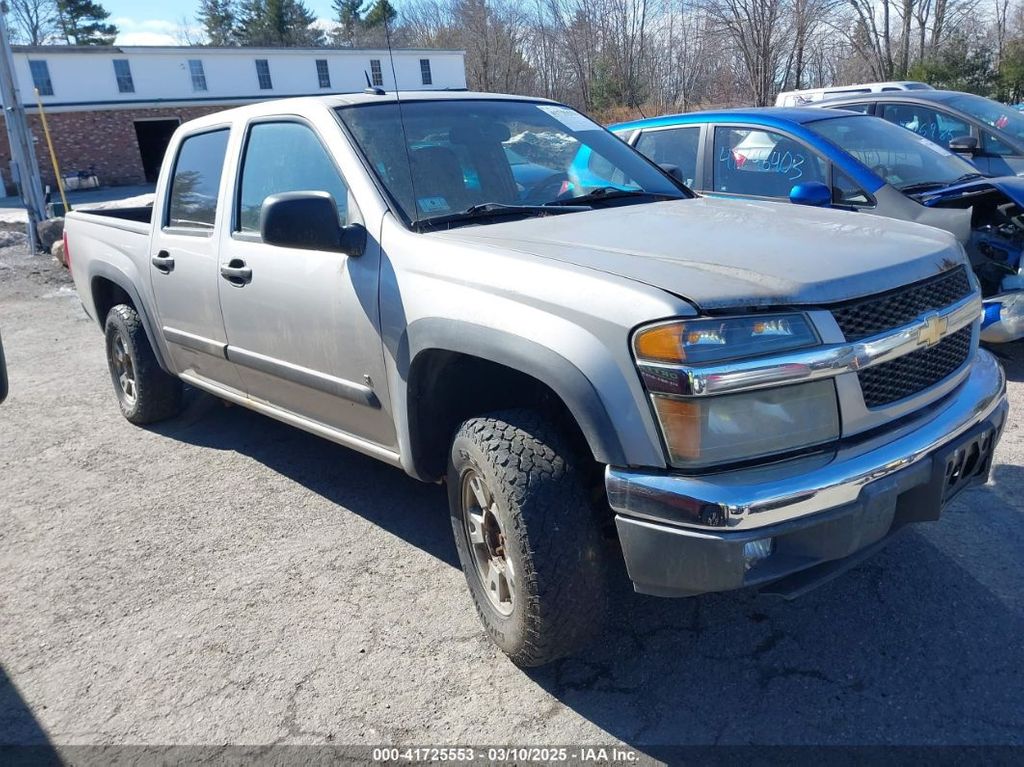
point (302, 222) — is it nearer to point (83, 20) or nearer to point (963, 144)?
point (963, 144)

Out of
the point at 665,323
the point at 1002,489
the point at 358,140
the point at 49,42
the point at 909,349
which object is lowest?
the point at 1002,489

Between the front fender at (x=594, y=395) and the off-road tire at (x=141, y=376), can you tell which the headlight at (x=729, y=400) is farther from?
the off-road tire at (x=141, y=376)

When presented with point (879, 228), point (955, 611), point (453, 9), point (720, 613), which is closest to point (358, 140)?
point (879, 228)

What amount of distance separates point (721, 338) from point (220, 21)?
63.0 m

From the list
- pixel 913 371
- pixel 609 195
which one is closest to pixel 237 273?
pixel 609 195

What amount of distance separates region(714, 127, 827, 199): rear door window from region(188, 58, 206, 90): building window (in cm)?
3863

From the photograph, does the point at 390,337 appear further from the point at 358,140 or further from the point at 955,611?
the point at 955,611

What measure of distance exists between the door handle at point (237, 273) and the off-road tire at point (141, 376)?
4.90 feet

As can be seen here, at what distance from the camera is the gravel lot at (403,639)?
8.47 feet

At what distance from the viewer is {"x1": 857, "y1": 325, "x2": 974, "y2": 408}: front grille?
7.84ft

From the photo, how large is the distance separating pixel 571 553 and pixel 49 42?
6398cm

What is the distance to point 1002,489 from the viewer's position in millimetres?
3822

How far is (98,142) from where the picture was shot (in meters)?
37.0

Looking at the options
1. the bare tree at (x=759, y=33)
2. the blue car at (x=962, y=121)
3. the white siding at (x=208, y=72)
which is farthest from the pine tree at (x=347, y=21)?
the blue car at (x=962, y=121)
